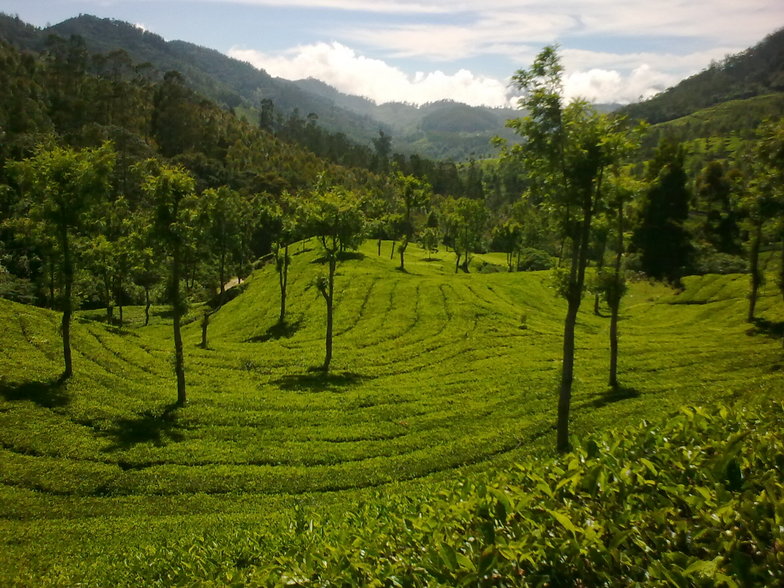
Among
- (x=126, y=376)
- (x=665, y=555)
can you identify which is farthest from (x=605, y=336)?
(x=665, y=555)

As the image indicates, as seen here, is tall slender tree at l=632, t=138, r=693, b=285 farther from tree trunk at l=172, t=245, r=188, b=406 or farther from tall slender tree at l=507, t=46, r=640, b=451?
tree trunk at l=172, t=245, r=188, b=406

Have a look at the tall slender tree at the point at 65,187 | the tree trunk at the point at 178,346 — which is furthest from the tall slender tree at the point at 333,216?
the tall slender tree at the point at 65,187

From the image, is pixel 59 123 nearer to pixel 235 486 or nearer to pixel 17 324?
pixel 17 324

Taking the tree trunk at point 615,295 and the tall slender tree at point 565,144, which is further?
the tree trunk at point 615,295

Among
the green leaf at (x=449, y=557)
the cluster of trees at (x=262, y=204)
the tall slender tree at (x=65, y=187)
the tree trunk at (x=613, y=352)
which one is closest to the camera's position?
the green leaf at (x=449, y=557)

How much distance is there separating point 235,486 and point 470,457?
1044 cm

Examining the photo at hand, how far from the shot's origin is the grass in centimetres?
1742

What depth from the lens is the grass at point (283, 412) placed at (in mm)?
17422

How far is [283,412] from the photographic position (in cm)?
2817

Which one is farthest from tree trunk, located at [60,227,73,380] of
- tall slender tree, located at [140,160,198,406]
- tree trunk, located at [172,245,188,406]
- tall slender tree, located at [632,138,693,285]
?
tall slender tree, located at [632,138,693,285]

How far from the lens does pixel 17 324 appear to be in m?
34.0

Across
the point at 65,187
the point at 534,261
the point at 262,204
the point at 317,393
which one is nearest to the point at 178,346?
the point at 317,393

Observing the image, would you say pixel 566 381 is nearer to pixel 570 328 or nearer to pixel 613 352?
pixel 570 328

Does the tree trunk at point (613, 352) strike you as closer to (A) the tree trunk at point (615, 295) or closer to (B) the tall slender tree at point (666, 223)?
(A) the tree trunk at point (615, 295)
